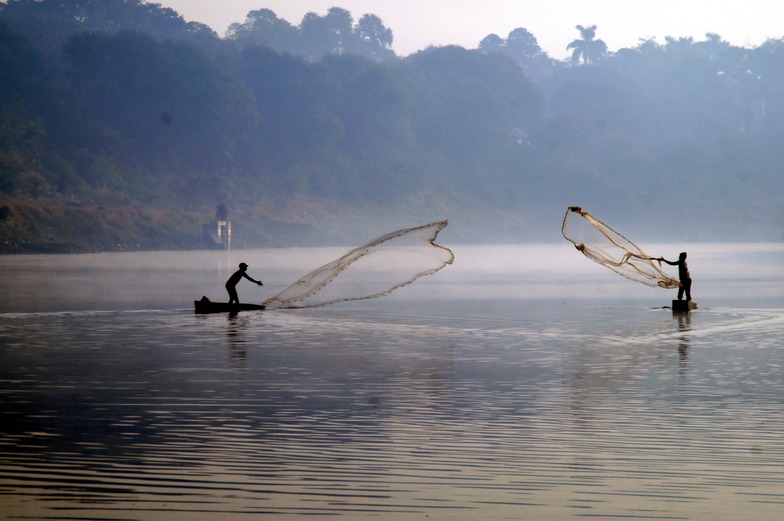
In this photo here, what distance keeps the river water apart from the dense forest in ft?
245

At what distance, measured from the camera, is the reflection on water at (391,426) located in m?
8.54

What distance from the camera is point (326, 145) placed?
143 m

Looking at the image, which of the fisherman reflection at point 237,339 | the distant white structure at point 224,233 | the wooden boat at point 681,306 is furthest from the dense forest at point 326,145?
the wooden boat at point 681,306

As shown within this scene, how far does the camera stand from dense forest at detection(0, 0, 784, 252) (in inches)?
4528

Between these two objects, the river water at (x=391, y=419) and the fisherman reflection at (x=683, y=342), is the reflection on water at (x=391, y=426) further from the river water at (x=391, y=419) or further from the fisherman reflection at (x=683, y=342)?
the fisherman reflection at (x=683, y=342)

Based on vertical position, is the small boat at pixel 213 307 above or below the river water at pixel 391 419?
above

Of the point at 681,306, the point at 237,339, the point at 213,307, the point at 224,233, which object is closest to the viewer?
the point at 237,339

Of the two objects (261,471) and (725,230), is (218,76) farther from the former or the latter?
(261,471)

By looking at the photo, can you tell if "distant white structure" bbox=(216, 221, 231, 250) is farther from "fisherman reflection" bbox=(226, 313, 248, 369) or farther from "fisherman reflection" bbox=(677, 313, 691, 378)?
"fisherman reflection" bbox=(677, 313, 691, 378)

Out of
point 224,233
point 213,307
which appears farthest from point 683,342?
point 224,233

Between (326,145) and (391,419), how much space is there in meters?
132

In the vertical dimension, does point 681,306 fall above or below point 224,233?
below

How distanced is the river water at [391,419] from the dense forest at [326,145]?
74751 mm

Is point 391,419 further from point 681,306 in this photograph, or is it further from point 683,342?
point 681,306
